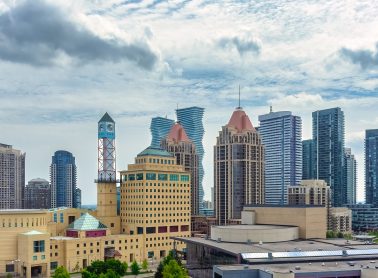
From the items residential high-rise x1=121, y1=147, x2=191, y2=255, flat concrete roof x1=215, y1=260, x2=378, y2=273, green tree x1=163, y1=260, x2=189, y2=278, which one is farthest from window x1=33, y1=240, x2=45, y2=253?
flat concrete roof x1=215, y1=260, x2=378, y2=273

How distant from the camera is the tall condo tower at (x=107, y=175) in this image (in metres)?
174

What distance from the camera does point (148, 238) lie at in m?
171

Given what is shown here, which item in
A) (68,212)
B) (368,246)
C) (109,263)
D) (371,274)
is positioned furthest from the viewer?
(68,212)

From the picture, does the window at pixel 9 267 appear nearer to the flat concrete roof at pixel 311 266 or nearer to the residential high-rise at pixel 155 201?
the residential high-rise at pixel 155 201

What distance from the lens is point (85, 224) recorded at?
156 metres

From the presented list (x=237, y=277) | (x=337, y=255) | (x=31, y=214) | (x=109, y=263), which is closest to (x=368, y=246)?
(x=337, y=255)

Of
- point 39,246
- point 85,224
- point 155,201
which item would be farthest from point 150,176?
point 39,246

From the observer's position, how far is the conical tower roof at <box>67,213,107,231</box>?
155m

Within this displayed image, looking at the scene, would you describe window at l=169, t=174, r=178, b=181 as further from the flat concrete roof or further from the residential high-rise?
the flat concrete roof

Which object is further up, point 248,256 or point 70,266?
point 248,256

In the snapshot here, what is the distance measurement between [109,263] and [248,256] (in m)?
42.5

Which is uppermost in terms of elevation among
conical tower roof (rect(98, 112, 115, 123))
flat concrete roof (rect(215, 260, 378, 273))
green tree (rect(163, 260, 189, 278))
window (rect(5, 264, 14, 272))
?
conical tower roof (rect(98, 112, 115, 123))

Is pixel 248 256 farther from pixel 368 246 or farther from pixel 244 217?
pixel 244 217

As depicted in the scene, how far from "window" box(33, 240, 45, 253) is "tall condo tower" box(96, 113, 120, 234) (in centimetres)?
4136
